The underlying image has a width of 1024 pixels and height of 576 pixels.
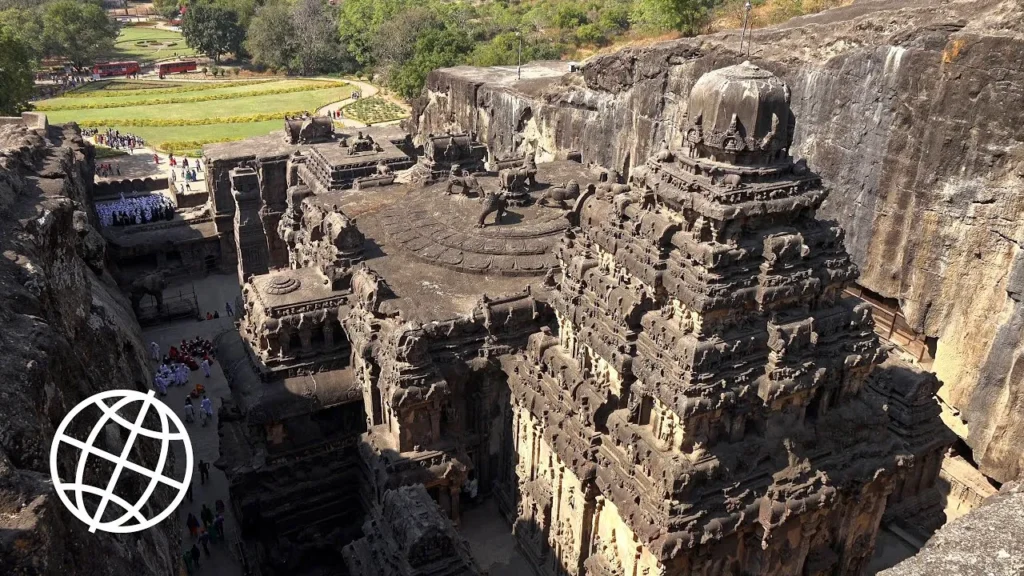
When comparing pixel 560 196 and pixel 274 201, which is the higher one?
pixel 560 196

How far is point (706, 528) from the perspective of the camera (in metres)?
15.2

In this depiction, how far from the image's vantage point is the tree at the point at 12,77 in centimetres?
5542

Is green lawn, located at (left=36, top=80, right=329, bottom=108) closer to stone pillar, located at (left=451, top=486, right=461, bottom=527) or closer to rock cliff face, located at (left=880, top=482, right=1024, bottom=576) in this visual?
stone pillar, located at (left=451, top=486, right=461, bottom=527)

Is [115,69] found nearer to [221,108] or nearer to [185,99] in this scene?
[185,99]

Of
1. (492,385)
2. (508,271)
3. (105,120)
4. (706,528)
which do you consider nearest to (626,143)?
(508,271)

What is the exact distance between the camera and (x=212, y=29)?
99.6m

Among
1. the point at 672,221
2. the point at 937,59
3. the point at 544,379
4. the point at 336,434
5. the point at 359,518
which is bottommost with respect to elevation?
the point at 359,518

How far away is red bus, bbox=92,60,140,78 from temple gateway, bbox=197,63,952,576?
86534 mm

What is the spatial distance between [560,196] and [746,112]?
1213 centimetres

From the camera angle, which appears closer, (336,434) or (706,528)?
(706,528)

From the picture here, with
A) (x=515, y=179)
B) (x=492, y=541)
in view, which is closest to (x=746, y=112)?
(x=515, y=179)

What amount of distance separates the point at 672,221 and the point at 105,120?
73961mm

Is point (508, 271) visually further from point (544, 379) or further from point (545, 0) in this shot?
point (545, 0)

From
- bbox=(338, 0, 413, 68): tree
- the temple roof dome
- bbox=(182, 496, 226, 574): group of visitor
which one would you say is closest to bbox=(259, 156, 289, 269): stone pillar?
bbox=(182, 496, 226, 574): group of visitor
